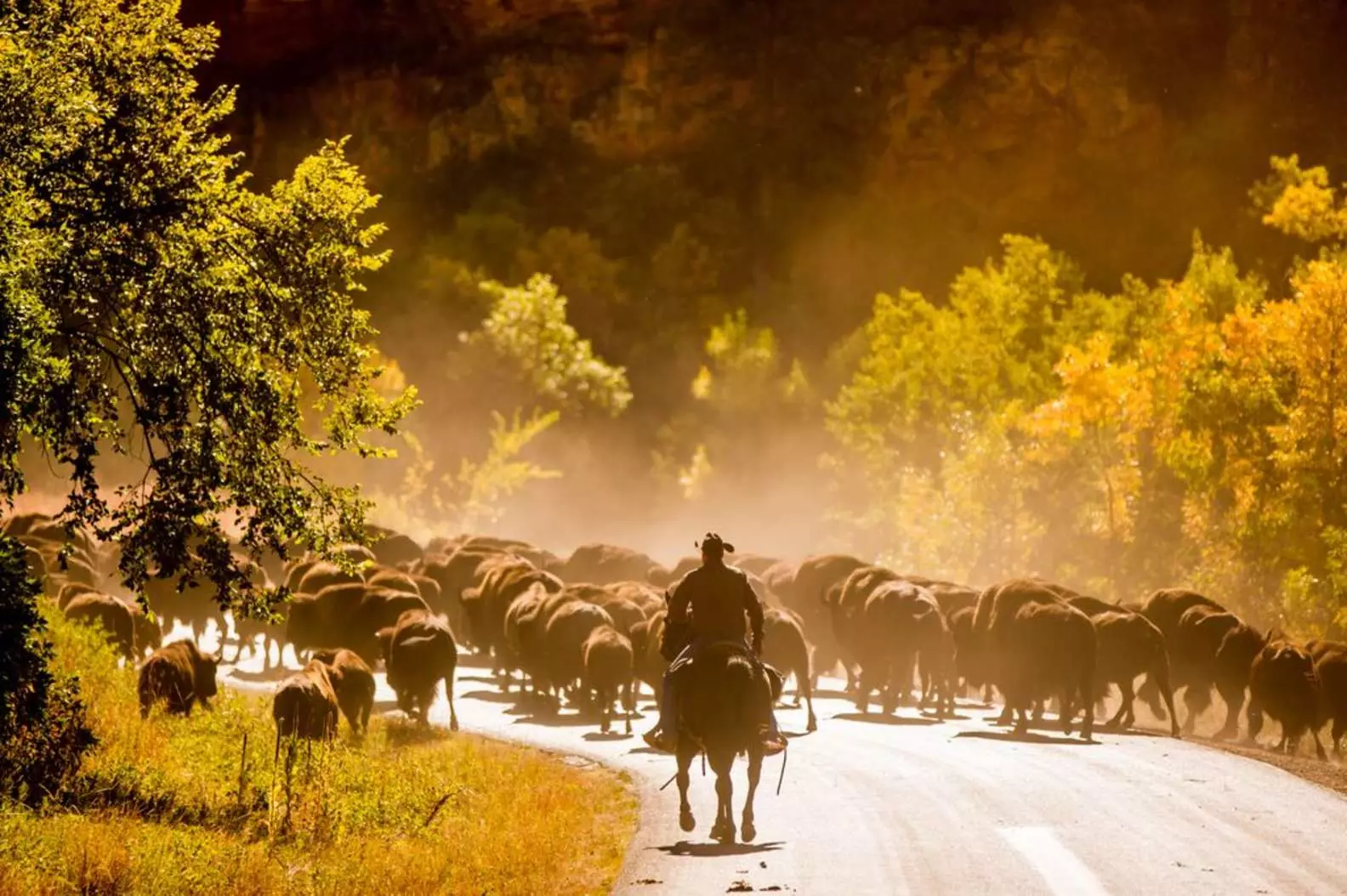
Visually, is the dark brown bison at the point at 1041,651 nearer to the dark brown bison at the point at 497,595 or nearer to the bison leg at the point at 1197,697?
the bison leg at the point at 1197,697

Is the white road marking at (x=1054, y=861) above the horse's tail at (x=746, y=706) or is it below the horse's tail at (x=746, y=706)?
below

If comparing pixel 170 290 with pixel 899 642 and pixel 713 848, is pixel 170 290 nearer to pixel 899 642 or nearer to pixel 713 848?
pixel 713 848

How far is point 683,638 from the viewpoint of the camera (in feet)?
57.1

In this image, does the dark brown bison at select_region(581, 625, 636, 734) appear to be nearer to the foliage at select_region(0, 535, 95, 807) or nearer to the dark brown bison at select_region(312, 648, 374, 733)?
the dark brown bison at select_region(312, 648, 374, 733)

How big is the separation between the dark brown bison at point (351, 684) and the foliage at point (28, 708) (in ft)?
17.6

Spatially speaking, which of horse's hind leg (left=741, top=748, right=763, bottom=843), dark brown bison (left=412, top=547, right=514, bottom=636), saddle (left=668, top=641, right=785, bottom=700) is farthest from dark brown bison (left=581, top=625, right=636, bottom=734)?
dark brown bison (left=412, top=547, right=514, bottom=636)

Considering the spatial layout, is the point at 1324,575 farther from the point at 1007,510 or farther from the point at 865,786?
the point at 865,786

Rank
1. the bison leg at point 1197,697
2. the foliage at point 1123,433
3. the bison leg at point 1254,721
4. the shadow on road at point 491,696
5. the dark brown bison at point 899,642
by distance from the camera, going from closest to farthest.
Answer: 1. the bison leg at point 1254,721
2. the dark brown bison at point 899,642
3. the bison leg at point 1197,697
4. the shadow on road at point 491,696
5. the foliage at point 1123,433

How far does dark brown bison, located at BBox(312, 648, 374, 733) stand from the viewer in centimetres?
2445

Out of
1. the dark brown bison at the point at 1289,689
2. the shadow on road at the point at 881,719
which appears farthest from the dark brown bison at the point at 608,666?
the dark brown bison at the point at 1289,689

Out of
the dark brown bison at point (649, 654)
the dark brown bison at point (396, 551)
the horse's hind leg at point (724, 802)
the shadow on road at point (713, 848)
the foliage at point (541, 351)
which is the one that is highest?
the foliage at point (541, 351)

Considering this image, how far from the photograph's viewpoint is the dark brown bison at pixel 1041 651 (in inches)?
1046

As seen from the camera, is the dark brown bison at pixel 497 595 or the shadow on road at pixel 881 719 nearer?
the shadow on road at pixel 881 719

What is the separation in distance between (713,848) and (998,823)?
298 cm
